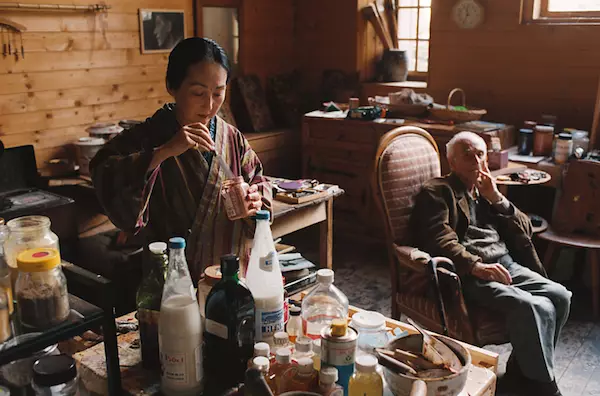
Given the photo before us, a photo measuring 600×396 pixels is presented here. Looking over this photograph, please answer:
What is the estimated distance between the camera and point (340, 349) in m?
1.13

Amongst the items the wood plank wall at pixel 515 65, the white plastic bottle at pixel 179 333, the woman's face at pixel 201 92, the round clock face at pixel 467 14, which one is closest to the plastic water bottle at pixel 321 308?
the white plastic bottle at pixel 179 333

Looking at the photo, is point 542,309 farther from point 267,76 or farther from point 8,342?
point 267,76

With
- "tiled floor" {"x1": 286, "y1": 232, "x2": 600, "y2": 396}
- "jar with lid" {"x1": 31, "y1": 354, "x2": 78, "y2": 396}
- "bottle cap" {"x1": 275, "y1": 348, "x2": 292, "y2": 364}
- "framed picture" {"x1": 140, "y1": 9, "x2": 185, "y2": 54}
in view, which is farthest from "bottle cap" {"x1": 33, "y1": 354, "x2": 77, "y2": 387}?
"framed picture" {"x1": 140, "y1": 9, "x2": 185, "y2": 54}

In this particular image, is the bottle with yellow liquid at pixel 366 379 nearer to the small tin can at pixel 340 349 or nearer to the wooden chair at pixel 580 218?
the small tin can at pixel 340 349

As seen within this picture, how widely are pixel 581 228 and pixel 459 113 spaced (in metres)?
1.01

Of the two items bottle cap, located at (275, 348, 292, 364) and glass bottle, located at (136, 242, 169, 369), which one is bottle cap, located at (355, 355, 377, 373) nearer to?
bottle cap, located at (275, 348, 292, 364)

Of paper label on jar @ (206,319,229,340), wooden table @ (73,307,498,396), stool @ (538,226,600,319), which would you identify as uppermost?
paper label on jar @ (206,319,229,340)

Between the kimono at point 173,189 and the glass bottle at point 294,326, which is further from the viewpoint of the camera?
the kimono at point 173,189

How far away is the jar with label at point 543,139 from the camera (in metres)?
3.58

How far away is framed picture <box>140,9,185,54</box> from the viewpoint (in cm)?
415

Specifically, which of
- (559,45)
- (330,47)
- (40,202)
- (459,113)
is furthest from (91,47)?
(559,45)

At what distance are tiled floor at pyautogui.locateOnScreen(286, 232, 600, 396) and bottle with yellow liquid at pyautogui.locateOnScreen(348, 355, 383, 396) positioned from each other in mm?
1683

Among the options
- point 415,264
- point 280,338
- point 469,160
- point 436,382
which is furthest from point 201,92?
point 469,160

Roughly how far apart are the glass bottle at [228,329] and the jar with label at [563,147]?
2.73 meters
